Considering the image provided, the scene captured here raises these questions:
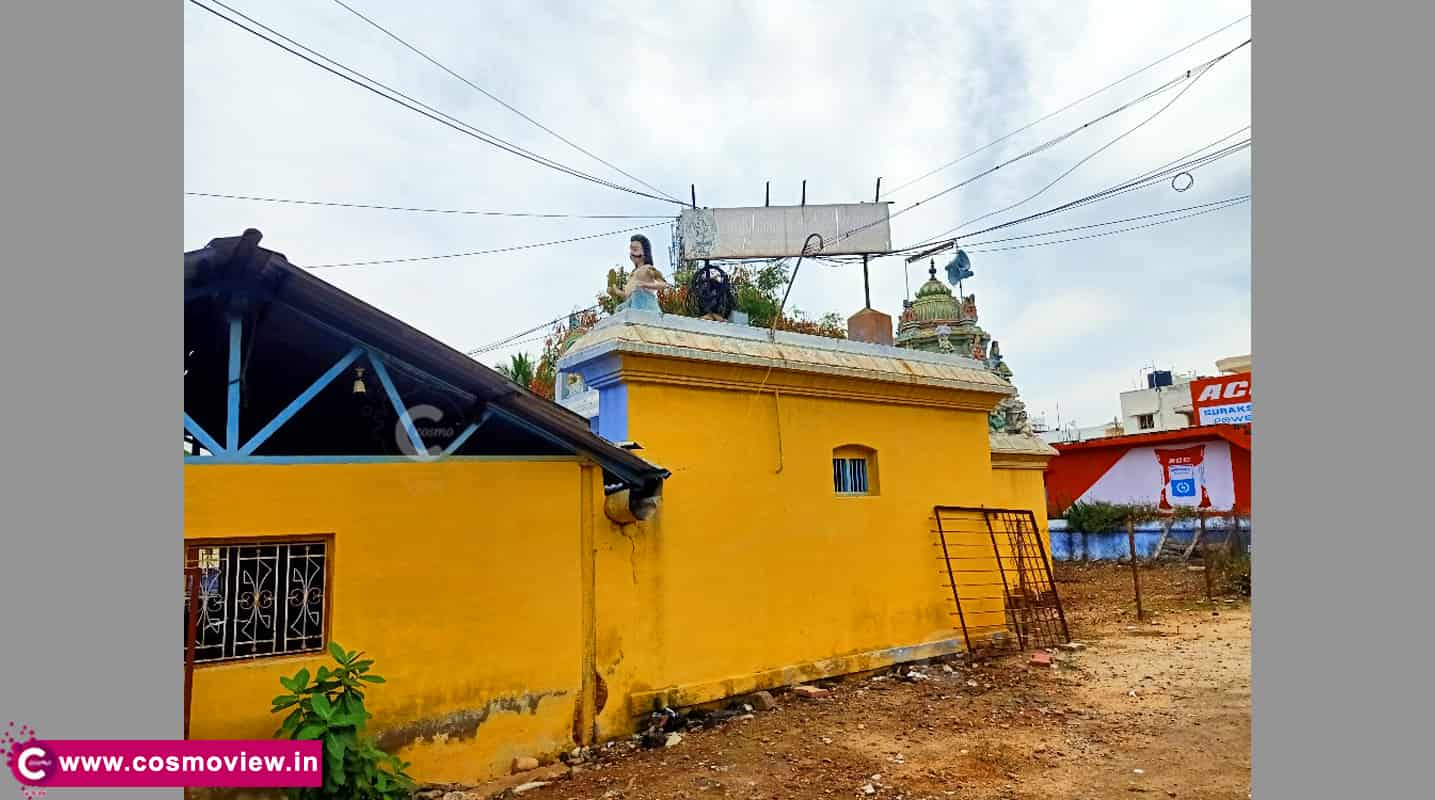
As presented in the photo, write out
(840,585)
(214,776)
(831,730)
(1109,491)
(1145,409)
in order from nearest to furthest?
(214,776), (831,730), (840,585), (1109,491), (1145,409)

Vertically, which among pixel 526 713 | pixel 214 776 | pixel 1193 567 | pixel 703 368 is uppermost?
pixel 703 368

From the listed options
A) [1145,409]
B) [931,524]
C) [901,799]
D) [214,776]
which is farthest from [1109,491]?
[214,776]

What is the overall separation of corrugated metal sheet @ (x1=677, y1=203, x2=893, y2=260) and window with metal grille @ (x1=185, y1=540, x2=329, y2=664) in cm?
808

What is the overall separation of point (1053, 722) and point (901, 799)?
85.8 inches

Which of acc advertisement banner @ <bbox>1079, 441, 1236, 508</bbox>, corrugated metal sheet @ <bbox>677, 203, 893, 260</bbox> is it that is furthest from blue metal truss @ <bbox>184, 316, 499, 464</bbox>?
acc advertisement banner @ <bbox>1079, 441, 1236, 508</bbox>

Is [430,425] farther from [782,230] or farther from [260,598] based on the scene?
[782,230]

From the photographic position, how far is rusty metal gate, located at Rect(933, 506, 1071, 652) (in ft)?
29.7

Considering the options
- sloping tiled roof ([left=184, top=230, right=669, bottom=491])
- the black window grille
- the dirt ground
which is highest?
sloping tiled roof ([left=184, top=230, right=669, bottom=491])

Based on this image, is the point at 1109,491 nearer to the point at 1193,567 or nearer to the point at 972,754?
the point at 1193,567

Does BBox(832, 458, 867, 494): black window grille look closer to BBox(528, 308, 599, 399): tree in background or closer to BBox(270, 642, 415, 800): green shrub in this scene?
BBox(270, 642, 415, 800): green shrub

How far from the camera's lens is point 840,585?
8.08 metres

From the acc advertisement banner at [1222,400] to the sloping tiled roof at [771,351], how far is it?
53.2ft
